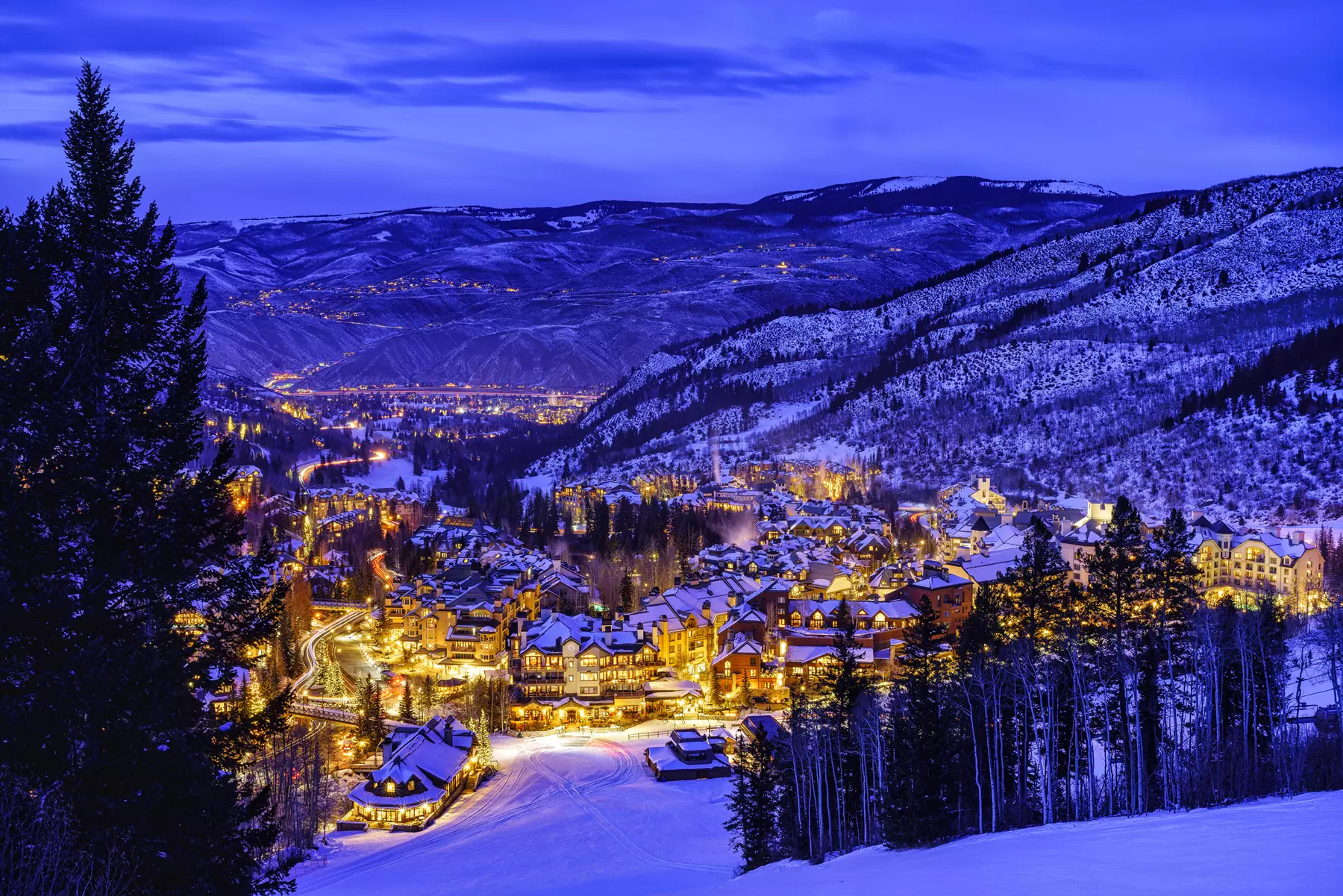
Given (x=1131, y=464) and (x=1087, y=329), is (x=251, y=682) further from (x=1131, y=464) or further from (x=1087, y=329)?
(x=1087, y=329)

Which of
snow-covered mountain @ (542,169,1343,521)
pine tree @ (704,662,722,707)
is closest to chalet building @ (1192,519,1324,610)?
snow-covered mountain @ (542,169,1343,521)

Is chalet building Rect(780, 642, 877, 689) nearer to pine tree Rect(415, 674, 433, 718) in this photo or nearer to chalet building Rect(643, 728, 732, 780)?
chalet building Rect(643, 728, 732, 780)

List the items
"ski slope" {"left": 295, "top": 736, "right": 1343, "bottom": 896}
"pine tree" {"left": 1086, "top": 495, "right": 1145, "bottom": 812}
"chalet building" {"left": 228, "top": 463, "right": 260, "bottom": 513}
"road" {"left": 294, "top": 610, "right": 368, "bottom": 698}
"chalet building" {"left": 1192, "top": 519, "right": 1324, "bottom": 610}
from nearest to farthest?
"ski slope" {"left": 295, "top": 736, "right": 1343, "bottom": 896}
"pine tree" {"left": 1086, "top": 495, "right": 1145, "bottom": 812}
"road" {"left": 294, "top": 610, "right": 368, "bottom": 698}
"chalet building" {"left": 1192, "top": 519, "right": 1324, "bottom": 610}
"chalet building" {"left": 228, "top": 463, "right": 260, "bottom": 513}

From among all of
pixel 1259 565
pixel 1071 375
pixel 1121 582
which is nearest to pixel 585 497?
pixel 1071 375

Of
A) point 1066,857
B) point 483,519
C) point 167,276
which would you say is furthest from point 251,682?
point 483,519

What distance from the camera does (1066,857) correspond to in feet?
41.9

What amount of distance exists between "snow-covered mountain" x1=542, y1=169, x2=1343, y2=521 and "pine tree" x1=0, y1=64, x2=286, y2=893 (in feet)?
233

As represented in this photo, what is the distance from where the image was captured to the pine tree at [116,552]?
34.1 ft

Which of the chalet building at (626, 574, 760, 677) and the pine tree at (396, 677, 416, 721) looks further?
the chalet building at (626, 574, 760, 677)

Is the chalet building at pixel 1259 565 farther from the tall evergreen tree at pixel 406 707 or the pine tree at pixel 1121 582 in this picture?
the tall evergreen tree at pixel 406 707

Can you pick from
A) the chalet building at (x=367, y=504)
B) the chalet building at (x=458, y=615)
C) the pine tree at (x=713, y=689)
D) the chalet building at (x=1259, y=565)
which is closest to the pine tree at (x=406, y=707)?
the chalet building at (x=458, y=615)

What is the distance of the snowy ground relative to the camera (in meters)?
26.4

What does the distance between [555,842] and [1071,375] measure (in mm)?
95883

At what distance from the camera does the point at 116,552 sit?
11.9 meters
